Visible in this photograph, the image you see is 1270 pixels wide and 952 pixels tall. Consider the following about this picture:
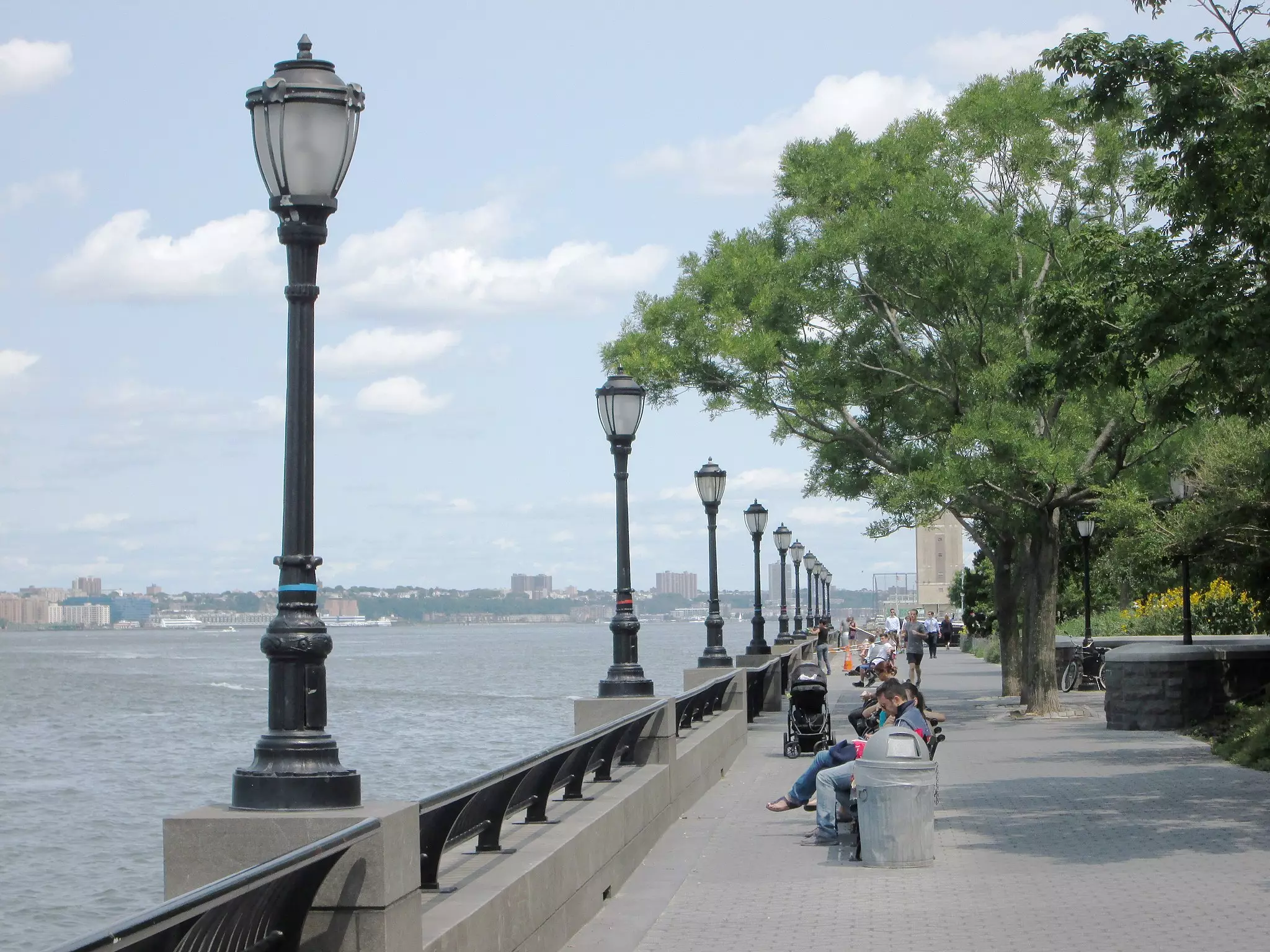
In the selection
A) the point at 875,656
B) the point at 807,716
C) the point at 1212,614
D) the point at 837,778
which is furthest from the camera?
the point at 875,656

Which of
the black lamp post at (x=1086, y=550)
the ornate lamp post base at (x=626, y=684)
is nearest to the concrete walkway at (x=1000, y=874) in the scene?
the ornate lamp post base at (x=626, y=684)

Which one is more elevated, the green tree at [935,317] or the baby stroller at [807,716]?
the green tree at [935,317]

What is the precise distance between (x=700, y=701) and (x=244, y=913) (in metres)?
14.2

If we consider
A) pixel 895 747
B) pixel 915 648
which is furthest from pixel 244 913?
pixel 915 648

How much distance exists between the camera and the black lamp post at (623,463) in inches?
647

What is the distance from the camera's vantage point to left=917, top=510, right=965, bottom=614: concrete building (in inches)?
6708

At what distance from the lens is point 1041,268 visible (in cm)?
2667

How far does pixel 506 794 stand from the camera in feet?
29.6

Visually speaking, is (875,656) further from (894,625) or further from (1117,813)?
(894,625)

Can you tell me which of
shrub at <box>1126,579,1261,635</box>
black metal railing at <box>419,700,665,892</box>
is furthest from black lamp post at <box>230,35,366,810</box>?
shrub at <box>1126,579,1261,635</box>

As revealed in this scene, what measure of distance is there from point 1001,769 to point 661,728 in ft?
19.8

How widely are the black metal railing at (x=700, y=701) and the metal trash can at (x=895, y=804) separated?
3310 millimetres

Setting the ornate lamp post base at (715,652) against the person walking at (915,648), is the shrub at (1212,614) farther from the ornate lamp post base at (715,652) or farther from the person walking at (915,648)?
the ornate lamp post base at (715,652)

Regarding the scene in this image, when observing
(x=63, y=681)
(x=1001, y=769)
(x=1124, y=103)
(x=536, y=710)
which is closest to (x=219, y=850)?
(x=1124, y=103)
